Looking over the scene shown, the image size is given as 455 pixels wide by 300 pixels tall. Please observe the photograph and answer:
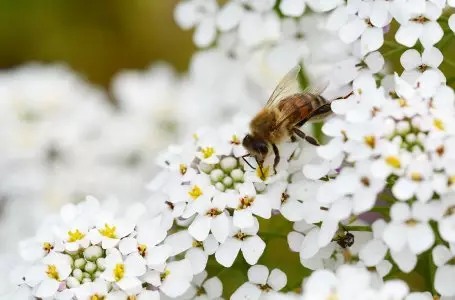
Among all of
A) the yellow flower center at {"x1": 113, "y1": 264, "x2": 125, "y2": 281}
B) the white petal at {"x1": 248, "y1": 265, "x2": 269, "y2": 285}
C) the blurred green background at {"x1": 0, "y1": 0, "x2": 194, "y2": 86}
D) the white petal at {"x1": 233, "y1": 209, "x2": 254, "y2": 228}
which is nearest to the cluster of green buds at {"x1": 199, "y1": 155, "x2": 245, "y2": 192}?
the white petal at {"x1": 233, "y1": 209, "x2": 254, "y2": 228}

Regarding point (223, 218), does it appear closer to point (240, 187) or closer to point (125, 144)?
point (240, 187)

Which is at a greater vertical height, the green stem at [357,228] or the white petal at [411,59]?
the white petal at [411,59]

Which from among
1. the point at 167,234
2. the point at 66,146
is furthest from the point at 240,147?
the point at 66,146

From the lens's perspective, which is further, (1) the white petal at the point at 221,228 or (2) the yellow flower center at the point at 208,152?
(2) the yellow flower center at the point at 208,152

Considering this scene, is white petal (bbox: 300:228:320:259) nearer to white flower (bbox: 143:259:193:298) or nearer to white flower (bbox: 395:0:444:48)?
white flower (bbox: 143:259:193:298)

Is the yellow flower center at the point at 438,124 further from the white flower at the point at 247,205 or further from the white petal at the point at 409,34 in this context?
the white flower at the point at 247,205

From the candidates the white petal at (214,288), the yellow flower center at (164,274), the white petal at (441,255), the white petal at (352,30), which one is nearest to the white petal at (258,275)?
the white petal at (214,288)

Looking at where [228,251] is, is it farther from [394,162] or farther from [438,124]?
[438,124]
